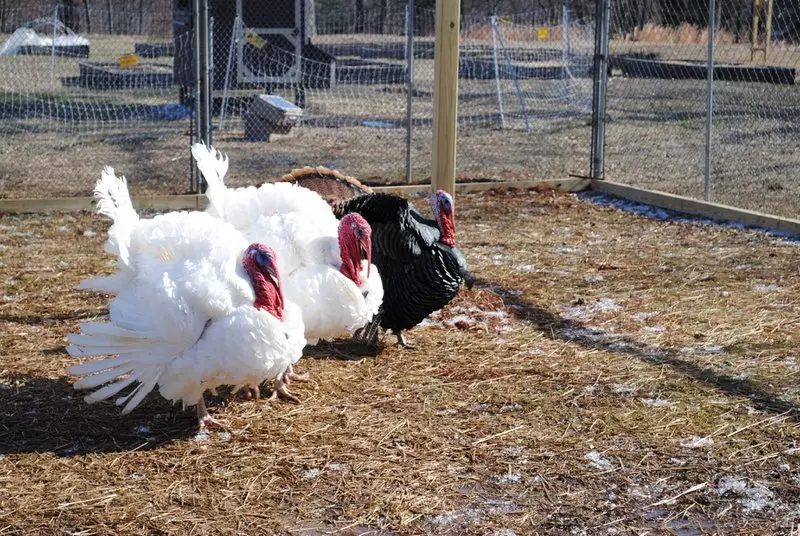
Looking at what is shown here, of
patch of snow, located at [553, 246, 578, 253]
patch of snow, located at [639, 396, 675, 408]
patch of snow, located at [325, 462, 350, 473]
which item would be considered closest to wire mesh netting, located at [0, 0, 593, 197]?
patch of snow, located at [553, 246, 578, 253]

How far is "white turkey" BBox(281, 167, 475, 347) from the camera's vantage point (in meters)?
5.04

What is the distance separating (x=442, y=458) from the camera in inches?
152

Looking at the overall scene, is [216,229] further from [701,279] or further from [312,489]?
[701,279]

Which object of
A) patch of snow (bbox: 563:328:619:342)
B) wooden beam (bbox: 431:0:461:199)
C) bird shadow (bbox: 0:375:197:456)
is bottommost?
bird shadow (bbox: 0:375:197:456)

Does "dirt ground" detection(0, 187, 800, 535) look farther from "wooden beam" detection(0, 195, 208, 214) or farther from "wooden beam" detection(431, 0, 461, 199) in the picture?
"wooden beam" detection(0, 195, 208, 214)

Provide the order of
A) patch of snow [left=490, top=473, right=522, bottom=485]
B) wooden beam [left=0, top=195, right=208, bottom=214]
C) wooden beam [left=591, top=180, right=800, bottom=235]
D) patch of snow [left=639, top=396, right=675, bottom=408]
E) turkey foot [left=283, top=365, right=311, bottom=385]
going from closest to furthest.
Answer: patch of snow [left=490, top=473, right=522, bottom=485], patch of snow [left=639, top=396, right=675, bottom=408], turkey foot [left=283, top=365, right=311, bottom=385], wooden beam [left=591, top=180, right=800, bottom=235], wooden beam [left=0, top=195, right=208, bottom=214]

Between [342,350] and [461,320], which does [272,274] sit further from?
[461,320]

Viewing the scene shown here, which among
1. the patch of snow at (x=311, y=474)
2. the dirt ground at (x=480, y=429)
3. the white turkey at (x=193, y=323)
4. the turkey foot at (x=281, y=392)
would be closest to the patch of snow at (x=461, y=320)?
the dirt ground at (x=480, y=429)

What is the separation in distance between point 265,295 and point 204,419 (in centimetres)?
63

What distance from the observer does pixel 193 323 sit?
3.85m

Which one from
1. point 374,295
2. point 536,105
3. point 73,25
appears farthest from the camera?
point 73,25

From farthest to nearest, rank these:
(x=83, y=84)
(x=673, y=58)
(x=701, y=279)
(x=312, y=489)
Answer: (x=673, y=58) → (x=83, y=84) → (x=701, y=279) → (x=312, y=489)

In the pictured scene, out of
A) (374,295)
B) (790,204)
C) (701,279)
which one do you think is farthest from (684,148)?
(374,295)

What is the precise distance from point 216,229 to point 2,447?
1210 millimetres
